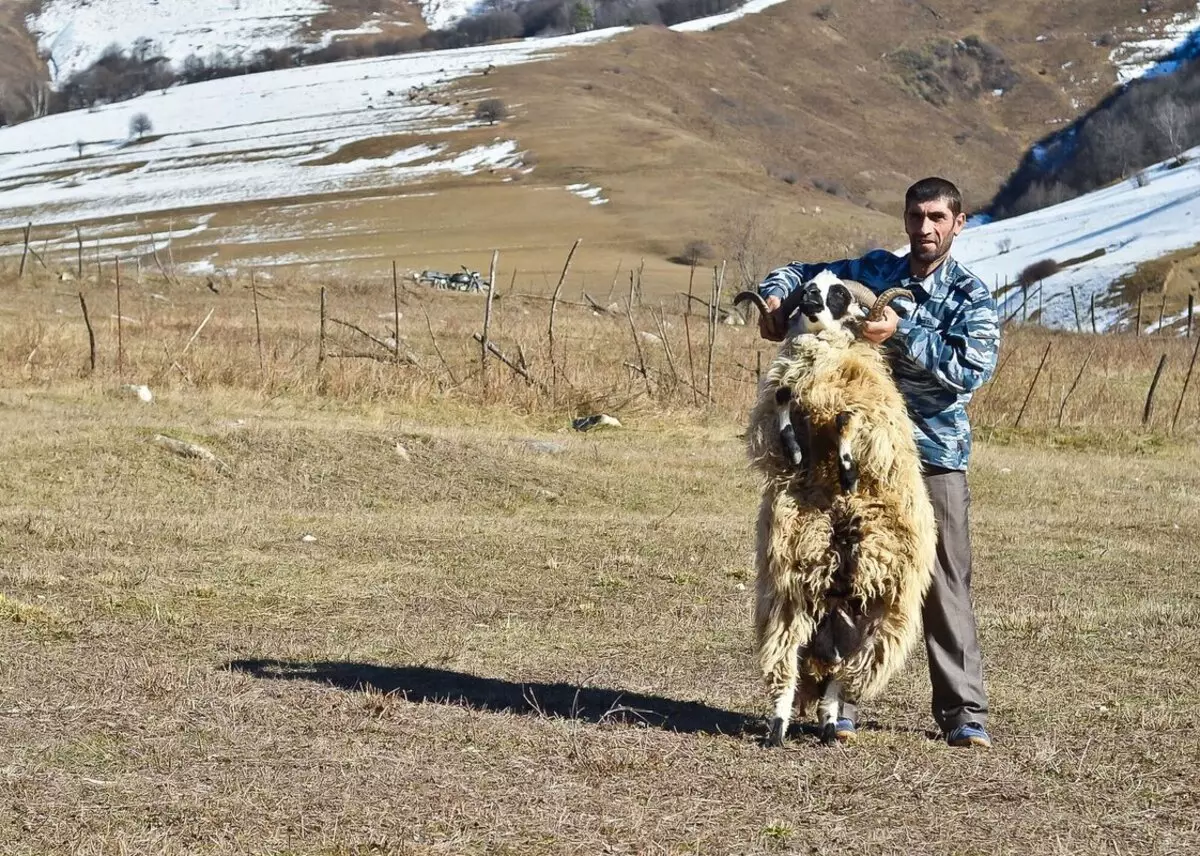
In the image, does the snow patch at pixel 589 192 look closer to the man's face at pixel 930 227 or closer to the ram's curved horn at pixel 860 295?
the man's face at pixel 930 227

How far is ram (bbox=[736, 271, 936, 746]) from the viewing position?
18.8ft

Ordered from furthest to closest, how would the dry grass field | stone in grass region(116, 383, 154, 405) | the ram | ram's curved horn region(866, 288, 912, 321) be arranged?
stone in grass region(116, 383, 154, 405) → the ram → ram's curved horn region(866, 288, 912, 321) → the dry grass field

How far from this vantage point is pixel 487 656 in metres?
7.72

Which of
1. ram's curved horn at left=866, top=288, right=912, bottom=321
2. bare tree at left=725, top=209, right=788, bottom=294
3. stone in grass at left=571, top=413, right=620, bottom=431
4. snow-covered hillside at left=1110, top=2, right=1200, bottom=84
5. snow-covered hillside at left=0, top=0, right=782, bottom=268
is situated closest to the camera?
ram's curved horn at left=866, top=288, right=912, bottom=321

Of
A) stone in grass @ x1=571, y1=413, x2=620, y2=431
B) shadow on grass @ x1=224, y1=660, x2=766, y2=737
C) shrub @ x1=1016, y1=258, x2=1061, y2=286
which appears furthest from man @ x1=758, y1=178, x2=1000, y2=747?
shrub @ x1=1016, y1=258, x2=1061, y2=286

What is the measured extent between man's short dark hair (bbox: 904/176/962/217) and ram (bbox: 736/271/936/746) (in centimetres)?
44

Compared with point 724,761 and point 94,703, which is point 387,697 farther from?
point 724,761

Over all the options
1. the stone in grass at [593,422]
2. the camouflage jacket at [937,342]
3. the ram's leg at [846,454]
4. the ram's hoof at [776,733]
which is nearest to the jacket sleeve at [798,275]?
the camouflage jacket at [937,342]

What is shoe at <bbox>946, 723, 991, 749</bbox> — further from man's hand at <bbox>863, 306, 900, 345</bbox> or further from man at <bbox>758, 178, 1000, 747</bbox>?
man's hand at <bbox>863, 306, 900, 345</bbox>

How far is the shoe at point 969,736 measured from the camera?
586 cm

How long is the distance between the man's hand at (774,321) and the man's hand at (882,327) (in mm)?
349

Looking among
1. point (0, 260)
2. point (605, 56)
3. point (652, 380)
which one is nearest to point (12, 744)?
point (652, 380)

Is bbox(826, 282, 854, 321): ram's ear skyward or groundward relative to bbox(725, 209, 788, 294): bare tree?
skyward

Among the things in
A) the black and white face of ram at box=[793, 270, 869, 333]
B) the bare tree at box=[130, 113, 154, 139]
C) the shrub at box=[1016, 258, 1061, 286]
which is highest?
the bare tree at box=[130, 113, 154, 139]
